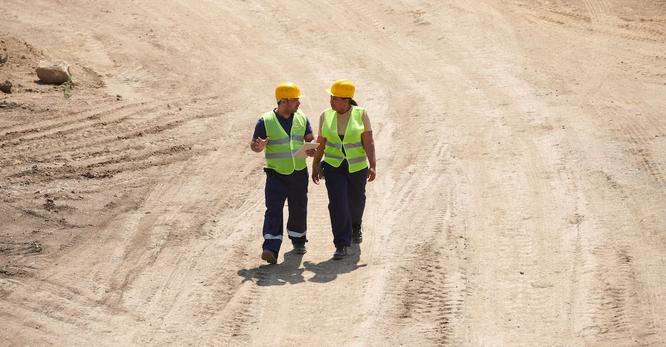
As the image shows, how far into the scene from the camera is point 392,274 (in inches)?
471

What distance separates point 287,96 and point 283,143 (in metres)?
0.52

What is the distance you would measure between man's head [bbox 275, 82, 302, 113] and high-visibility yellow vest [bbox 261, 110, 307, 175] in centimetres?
14

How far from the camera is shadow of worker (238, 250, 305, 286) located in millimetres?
11945

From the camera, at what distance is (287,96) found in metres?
11.9

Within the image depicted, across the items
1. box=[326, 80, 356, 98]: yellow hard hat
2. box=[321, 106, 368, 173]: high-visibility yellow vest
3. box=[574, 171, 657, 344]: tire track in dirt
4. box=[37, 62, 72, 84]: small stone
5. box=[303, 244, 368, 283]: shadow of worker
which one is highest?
box=[326, 80, 356, 98]: yellow hard hat

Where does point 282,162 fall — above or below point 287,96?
below

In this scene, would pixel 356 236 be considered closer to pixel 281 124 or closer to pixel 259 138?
pixel 281 124

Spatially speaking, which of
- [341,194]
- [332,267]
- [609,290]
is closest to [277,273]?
[332,267]

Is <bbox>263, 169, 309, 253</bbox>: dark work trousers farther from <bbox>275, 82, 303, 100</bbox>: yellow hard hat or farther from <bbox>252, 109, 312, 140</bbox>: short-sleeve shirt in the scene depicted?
<bbox>275, 82, 303, 100</bbox>: yellow hard hat

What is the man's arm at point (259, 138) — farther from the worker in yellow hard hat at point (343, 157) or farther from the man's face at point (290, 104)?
the worker in yellow hard hat at point (343, 157)

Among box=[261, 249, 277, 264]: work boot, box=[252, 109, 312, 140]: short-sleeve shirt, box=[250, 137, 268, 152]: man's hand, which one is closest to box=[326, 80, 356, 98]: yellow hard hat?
box=[252, 109, 312, 140]: short-sleeve shirt

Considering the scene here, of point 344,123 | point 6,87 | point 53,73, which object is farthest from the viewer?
point 53,73

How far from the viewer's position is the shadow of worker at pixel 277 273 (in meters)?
11.9

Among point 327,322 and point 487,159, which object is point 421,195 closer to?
point 487,159
